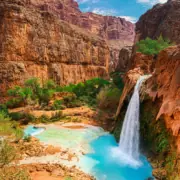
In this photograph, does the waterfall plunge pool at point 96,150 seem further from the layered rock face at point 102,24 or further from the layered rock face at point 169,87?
the layered rock face at point 102,24

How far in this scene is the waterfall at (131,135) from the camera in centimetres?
1213

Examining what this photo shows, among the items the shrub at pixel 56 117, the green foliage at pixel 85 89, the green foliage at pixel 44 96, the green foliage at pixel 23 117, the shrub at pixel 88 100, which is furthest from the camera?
the green foliage at pixel 85 89

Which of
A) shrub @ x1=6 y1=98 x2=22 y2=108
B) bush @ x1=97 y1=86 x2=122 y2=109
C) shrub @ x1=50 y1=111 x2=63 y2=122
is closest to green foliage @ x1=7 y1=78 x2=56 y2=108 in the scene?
shrub @ x1=6 y1=98 x2=22 y2=108

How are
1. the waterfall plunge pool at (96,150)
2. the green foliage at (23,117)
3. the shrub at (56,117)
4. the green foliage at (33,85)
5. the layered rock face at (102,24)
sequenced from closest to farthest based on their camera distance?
the waterfall plunge pool at (96,150) → the green foliage at (23,117) → the shrub at (56,117) → the green foliage at (33,85) → the layered rock face at (102,24)

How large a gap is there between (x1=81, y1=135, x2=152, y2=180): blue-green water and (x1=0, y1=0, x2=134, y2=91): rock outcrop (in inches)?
830

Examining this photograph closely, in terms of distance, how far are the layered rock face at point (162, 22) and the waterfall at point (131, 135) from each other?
83.0 ft

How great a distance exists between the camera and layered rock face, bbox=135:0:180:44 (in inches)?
1398

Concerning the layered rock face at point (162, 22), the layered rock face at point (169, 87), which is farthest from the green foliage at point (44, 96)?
the layered rock face at point (162, 22)

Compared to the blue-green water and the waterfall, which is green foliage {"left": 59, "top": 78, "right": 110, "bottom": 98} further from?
the blue-green water

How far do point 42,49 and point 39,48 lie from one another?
613 millimetres

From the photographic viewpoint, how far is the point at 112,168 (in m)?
10.4

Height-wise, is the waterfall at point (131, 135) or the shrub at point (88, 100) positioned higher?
the waterfall at point (131, 135)

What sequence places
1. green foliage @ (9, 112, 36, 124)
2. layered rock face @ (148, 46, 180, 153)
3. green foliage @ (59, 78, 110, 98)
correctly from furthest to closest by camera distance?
green foliage @ (59, 78, 110, 98), green foliage @ (9, 112, 36, 124), layered rock face @ (148, 46, 180, 153)

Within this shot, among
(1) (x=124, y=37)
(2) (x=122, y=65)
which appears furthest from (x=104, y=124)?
(1) (x=124, y=37)
